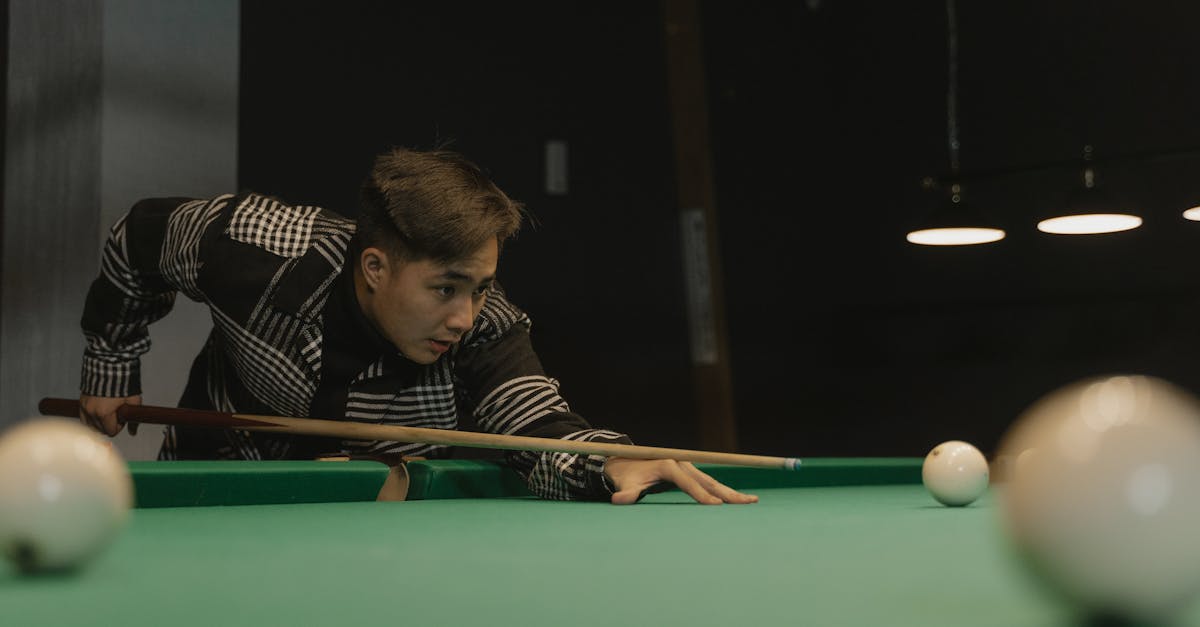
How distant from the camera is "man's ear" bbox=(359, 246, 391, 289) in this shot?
254cm

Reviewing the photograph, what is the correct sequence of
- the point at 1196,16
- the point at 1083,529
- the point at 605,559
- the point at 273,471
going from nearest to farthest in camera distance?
the point at 1083,529, the point at 605,559, the point at 273,471, the point at 1196,16

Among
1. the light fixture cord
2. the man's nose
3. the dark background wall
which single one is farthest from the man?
the light fixture cord

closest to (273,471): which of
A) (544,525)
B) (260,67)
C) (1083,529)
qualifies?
(544,525)

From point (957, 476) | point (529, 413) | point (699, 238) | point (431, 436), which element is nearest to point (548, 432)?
point (529, 413)

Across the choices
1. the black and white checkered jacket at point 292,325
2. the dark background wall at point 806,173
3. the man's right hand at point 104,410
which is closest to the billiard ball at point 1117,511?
the black and white checkered jacket at point 292,325

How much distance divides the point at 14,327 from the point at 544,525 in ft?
10.7

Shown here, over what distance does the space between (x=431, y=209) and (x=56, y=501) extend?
148 centimetres

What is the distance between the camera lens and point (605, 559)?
120 cm

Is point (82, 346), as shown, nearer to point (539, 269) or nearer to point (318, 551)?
point (539, 269)

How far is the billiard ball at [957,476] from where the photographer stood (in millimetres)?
2021

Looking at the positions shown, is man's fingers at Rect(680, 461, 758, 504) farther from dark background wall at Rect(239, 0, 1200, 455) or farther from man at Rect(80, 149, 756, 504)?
dark background wall at Rect(239, 0, 1200, 455)

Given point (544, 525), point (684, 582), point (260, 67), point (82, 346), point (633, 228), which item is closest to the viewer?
point (684, 582)

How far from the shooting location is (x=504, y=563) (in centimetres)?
116

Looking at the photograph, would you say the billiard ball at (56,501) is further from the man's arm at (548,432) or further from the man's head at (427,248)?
the man's head at (427,248)
